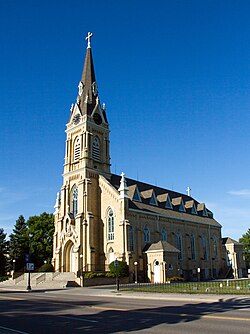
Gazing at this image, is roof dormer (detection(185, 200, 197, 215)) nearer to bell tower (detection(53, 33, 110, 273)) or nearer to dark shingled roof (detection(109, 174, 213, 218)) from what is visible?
dark shingled roof (detection(109, 174, 213, 218))

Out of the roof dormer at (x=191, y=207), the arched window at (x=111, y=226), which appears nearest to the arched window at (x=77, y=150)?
the arched window at (x=111, y=226)

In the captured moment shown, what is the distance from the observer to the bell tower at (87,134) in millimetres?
53331

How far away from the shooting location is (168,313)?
15438 millimetres

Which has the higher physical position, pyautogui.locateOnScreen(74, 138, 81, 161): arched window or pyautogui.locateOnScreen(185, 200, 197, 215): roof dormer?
pyautogui.locateOnScreen(74, 138, 81, 161): arched window

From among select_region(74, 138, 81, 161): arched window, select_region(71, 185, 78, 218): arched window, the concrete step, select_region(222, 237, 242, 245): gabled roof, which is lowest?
the concrete step

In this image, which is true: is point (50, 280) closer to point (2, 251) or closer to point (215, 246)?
point (2, 251)

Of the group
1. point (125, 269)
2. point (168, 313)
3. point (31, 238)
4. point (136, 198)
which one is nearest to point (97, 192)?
point (136, 198)

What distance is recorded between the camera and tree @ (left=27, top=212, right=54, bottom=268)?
6606 cm

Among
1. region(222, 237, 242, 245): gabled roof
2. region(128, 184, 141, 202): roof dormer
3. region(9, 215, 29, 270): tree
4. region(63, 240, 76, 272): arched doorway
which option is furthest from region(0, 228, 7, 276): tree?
region(222, 237, 242, 245): gabled roof

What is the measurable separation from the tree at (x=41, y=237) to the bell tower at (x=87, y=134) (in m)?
18.5

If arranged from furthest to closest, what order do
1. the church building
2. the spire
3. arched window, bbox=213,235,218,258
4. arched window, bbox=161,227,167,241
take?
1. arched window, bbox=213,235,218,258
2. the spire
3. arched window, bbox=161,227,167,241
4. the church building

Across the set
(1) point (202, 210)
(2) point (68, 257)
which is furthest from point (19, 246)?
(1) point (202, 210)

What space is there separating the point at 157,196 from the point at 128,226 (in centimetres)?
1471

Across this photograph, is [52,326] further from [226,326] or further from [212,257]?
[212,257]
